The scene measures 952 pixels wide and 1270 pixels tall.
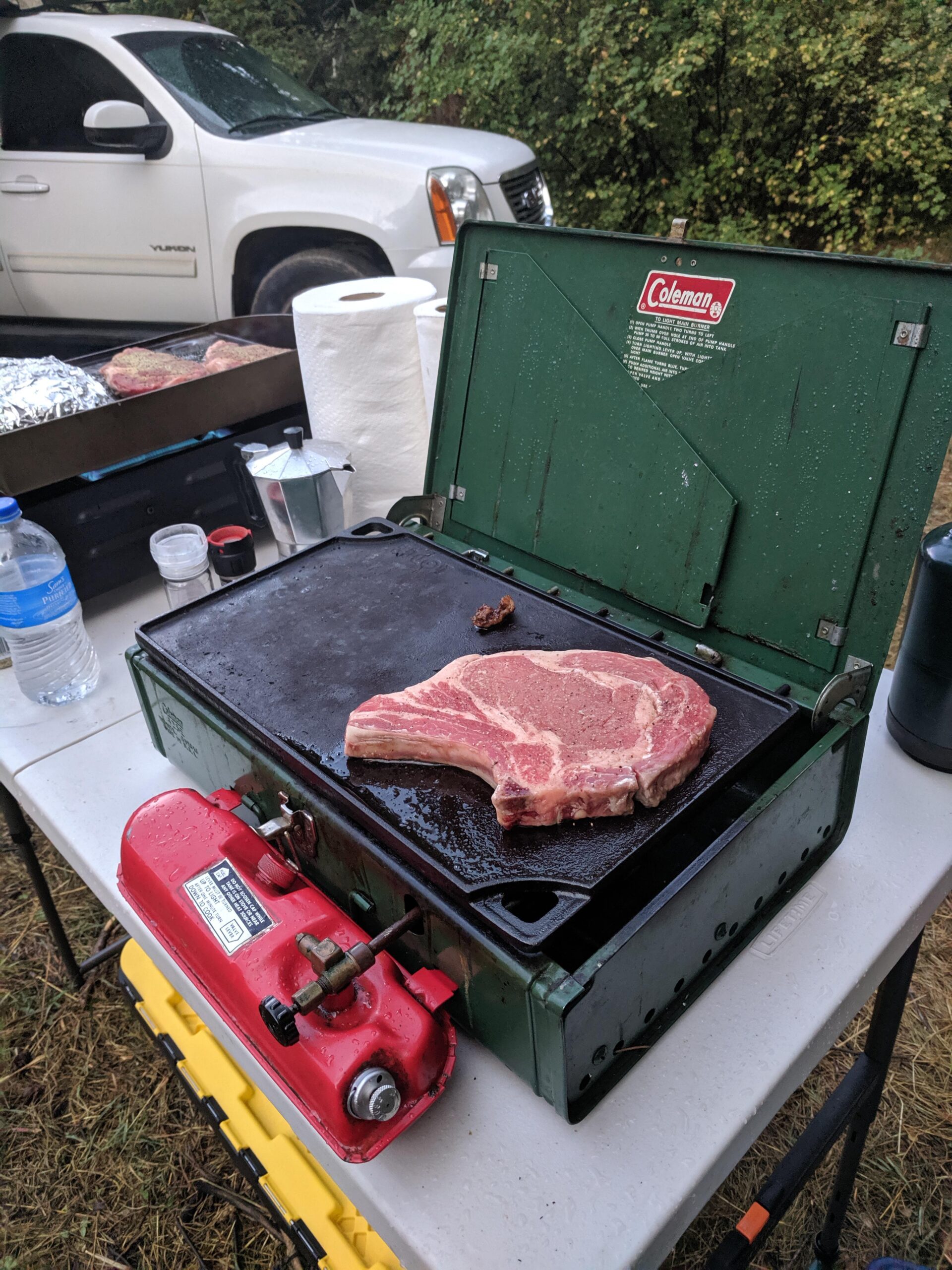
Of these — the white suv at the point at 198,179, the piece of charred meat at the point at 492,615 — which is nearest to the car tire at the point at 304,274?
the white suv at the point at 198,179

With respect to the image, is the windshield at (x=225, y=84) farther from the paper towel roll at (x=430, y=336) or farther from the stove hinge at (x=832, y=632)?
the stove hinge at (x=832, y=632)

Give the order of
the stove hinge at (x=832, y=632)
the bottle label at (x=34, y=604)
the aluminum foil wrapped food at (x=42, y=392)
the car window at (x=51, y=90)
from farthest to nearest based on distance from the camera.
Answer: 1. the car window at (x=51, y=90)
2. the aluminum foil wrapped food at (x=42, y=392)
3. the bottle label at (x=34, y=604)
4. the stove hinge at (x=832, y=632)

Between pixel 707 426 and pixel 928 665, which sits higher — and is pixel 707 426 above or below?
above

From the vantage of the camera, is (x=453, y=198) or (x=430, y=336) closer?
(x=430, y=336)

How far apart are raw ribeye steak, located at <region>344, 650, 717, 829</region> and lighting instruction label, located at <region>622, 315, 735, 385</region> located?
52 centimetres

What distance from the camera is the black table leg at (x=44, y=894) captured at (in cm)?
184

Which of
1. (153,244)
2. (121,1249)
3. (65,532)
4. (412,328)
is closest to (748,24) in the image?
(153,244)

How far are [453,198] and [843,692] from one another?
143 inches

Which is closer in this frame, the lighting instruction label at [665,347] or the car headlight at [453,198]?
the lighting instruction label at [665,347]

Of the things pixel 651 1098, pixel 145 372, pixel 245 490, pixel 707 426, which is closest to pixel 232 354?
pixel 145 372

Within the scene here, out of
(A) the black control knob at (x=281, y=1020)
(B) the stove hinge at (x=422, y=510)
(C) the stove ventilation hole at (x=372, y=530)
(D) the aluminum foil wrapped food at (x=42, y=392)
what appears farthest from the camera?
(D) the aluminum foil wrapped food at (x=42, y=392)

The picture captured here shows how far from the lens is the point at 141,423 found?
6.42 feet

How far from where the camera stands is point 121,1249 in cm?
182

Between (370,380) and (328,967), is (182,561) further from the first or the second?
(328,967)
